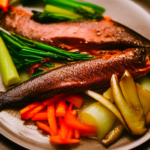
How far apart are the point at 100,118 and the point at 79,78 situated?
395 mm

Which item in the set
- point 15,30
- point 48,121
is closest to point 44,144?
point 48,121

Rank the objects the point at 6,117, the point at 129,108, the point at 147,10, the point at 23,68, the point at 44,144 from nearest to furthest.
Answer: the point at 129,108 → the point at 44,144 → the point at 6,117 → the point at 23,68 → the point at 147,10

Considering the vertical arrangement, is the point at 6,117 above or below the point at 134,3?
below

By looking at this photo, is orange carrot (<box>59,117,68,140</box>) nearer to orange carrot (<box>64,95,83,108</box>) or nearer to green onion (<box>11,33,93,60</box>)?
orange carrot (<box>64,95,83,108</box>)

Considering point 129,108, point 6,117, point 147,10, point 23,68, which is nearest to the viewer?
point 129,108

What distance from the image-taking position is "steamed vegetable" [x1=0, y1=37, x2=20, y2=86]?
190 centimetres

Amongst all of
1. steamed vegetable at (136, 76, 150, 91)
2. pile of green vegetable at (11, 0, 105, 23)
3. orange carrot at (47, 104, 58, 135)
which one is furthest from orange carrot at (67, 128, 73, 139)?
pile of green vegetable at (11, 0, 105, 23)

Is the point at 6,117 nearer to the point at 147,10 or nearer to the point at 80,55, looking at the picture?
the point at 80,55

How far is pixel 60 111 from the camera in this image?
1751mm

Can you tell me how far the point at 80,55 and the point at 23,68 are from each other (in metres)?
0.60

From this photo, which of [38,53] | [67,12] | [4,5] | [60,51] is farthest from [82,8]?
[4,5]

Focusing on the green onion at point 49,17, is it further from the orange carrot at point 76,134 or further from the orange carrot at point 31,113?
the orange carrot at point 76,134

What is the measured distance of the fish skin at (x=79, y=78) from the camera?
1.78 metres

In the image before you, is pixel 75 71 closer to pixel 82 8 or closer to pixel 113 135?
pixel 113 135
